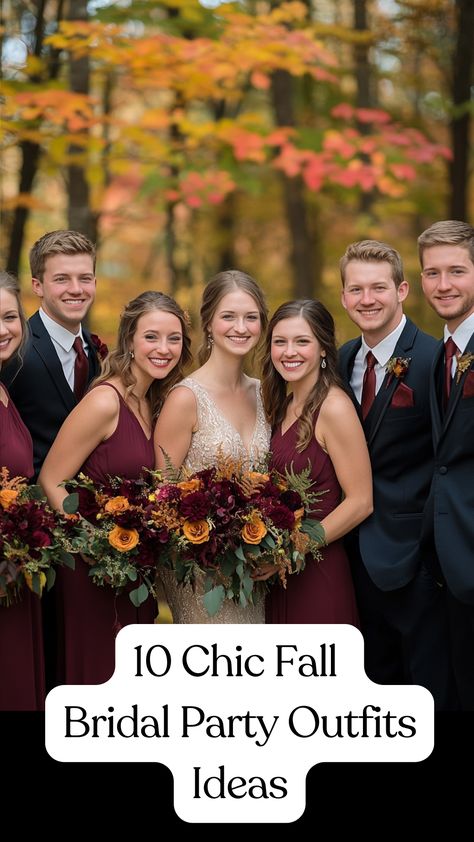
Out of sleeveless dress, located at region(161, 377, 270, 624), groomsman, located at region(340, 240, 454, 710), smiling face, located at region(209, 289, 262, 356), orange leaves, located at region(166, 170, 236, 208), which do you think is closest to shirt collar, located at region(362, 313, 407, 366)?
groomsman, located at region(340, 240, 454, 710)

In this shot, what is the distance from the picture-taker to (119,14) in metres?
6.89

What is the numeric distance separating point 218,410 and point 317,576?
3.01 feet

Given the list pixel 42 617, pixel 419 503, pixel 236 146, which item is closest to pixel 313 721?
pixel 419 503

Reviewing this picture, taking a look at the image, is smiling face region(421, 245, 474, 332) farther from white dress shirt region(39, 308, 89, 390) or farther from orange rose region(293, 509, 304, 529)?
white dress shirt region(39, 308, 89, 390)

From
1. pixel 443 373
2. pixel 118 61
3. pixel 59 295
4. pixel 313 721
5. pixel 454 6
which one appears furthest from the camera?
pixel 454 6

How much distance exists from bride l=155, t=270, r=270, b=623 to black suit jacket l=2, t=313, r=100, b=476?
21.0 inches

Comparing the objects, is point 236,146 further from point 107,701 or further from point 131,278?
point 131,278

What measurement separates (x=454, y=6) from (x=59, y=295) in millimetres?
7407

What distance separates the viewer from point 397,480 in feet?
14.7

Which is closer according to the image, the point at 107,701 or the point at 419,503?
the point at 107,701

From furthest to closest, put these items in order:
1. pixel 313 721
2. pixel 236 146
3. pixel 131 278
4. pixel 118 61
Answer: pixel 131 278, pixel 236 146, pixel 118 61, pixel 313 721

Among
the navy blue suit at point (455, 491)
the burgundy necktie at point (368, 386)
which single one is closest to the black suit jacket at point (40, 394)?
the burgundy necktie at point (368, 386)

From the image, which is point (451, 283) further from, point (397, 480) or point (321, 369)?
point (397, 480)

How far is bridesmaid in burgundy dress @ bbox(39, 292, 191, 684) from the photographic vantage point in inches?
172
